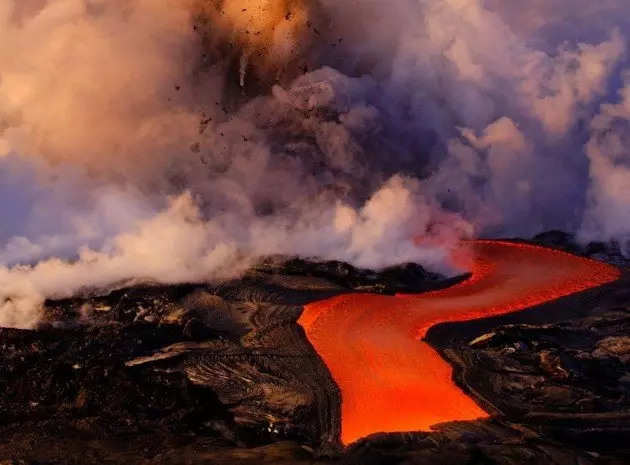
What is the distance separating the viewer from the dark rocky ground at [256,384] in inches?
349

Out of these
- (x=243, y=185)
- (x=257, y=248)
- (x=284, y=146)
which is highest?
(x=284, y=146)

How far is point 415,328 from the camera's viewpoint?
14.0 m

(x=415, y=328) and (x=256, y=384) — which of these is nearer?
(x=256, y=384)

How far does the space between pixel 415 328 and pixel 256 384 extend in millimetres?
4473

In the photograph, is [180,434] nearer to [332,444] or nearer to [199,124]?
[332,444]

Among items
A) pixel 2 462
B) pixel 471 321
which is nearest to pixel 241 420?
pixel 2 462

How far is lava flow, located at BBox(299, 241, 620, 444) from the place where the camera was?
1046 cm

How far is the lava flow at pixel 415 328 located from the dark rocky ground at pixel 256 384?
0.38 metres

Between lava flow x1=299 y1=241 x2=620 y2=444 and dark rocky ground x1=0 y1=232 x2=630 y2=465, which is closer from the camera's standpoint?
dark rocky ground x1=0 y1=232 x2=630 y2=465

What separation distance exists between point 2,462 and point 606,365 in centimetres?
1056

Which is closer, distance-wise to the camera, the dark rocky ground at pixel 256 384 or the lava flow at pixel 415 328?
the dark rocky ground at pixel 256 384

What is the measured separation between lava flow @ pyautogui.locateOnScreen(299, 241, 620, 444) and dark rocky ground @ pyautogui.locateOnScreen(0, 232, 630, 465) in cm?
38

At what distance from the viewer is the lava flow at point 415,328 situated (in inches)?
412

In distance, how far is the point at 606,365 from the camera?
39.1 feet
